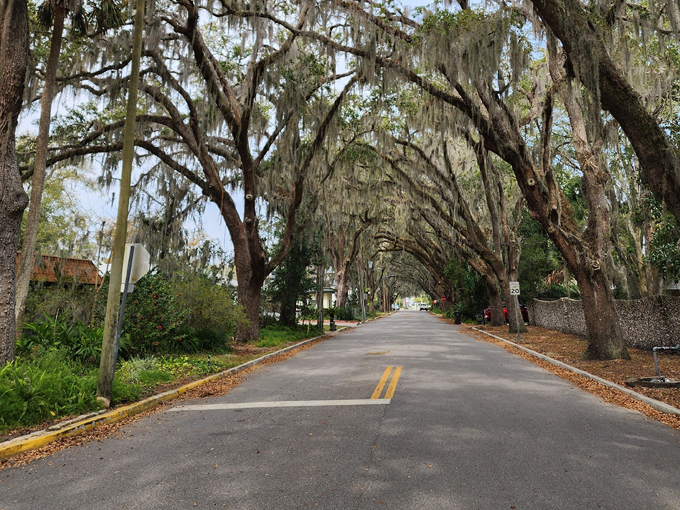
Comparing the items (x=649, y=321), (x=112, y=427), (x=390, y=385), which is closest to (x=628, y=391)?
(x=390, y=385)

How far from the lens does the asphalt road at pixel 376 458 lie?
352 centimetres

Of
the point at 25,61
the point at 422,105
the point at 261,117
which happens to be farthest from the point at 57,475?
the point at 422,105

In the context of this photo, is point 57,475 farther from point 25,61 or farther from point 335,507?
point 25,61

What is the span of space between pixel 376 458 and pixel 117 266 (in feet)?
16.8

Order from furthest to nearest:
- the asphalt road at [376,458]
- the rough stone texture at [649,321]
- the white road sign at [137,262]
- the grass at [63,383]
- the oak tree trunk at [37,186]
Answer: the rough stone texture at [649,321], the oak tree trunk at [37,186], the white road sign at [137,262], the grass at [63,383], the asphalt road at [376,458]

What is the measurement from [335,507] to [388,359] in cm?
898

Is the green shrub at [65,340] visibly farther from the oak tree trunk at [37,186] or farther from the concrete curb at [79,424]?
the concrete curb at [79,424]

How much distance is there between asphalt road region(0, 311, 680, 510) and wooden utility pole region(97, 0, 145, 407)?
1.06 meters

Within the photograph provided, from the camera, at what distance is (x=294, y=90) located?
13.2 meters

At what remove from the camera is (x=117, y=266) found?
23.2 ft

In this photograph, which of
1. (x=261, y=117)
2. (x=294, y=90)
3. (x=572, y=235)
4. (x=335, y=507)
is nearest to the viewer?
(x=335, y=507)

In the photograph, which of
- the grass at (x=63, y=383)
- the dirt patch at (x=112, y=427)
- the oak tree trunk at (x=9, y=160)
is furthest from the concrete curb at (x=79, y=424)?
the oak tree trunk at (x=9, y=160)

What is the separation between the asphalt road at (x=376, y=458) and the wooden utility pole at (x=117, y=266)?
106cm

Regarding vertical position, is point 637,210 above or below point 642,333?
above
